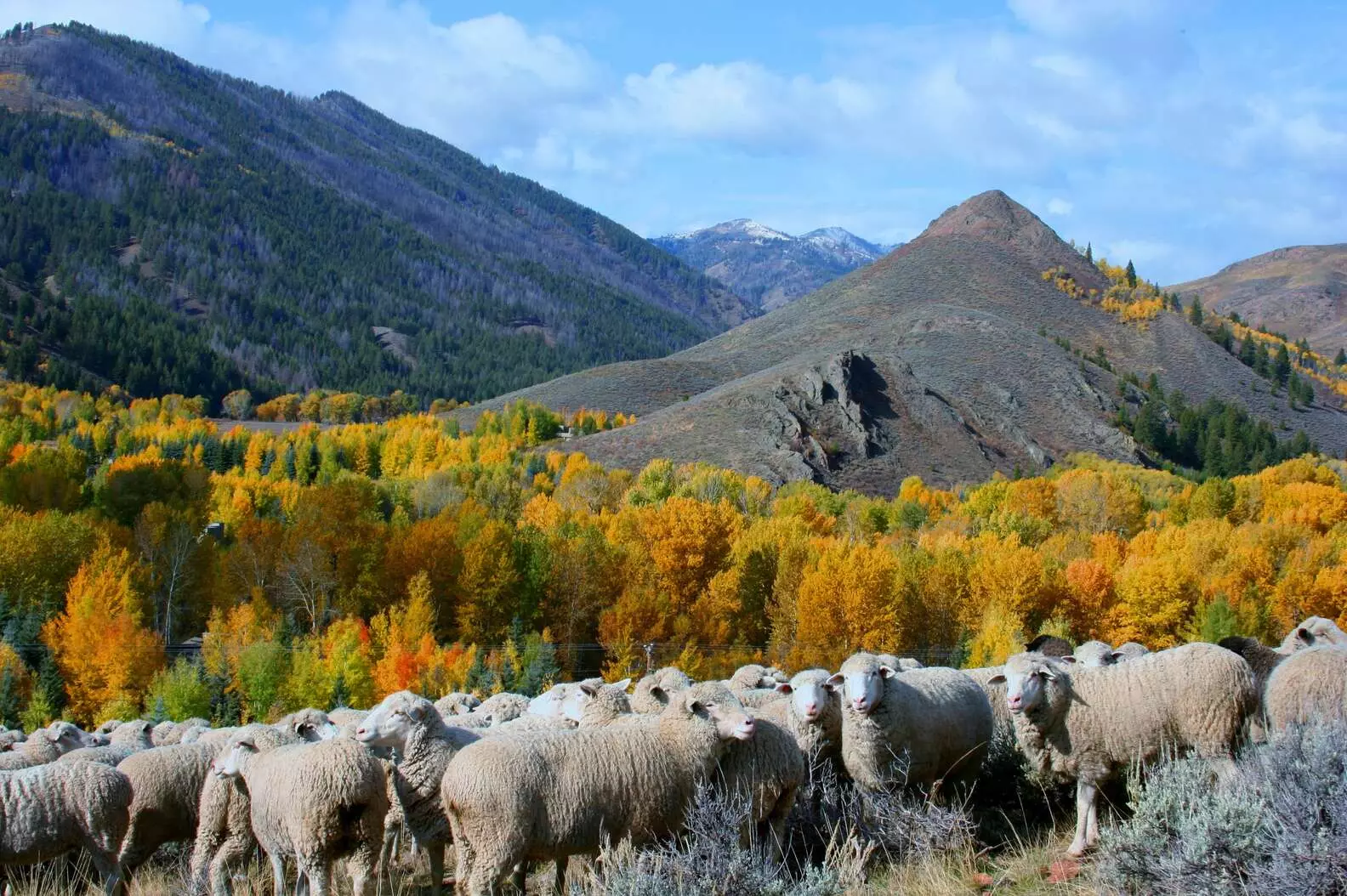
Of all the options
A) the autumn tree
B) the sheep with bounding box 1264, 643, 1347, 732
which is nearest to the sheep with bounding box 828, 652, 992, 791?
the sheep with bounding box 1264, 643, 1347, 732

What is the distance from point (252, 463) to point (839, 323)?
81.6 metres

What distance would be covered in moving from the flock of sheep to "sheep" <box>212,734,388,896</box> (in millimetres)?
20

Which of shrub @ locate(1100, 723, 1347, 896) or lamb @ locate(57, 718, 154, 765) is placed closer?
shrub @ locate(1100, 723, 1347, 896)

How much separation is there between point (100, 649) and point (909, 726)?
46.9 metres

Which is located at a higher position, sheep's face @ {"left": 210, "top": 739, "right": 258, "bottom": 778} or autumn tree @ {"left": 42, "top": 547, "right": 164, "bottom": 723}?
sheep's face @ {"left": 210, "top": 739, "right": 258, "bottom": 778}

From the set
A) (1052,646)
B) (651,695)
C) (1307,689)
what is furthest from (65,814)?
(1052,646)

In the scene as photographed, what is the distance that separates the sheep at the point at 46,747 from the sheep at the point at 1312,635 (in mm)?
15158

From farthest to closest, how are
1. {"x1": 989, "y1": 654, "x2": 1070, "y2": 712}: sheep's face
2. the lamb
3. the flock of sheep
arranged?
the lamb
{"x1": 989, "y1": 654, "x2": 1070, "y2": 712}: sheep's face
the flock of sheep

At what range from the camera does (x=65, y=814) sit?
11.2 meters

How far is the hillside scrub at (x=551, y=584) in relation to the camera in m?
50.2

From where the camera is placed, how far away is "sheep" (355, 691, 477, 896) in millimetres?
11188

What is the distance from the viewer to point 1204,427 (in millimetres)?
130750

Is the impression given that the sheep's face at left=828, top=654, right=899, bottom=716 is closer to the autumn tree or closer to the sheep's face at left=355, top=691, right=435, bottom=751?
the sheep's face at left=355, top=691, right=435, bottom=751

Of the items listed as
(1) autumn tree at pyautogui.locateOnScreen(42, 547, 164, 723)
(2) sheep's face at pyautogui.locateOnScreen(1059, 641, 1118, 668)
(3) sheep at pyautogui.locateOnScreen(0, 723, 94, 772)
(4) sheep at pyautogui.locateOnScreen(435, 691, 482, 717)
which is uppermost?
(2) sheep's face at pyautogui.locateOnScreen(1059, 641, 1118, 668)
